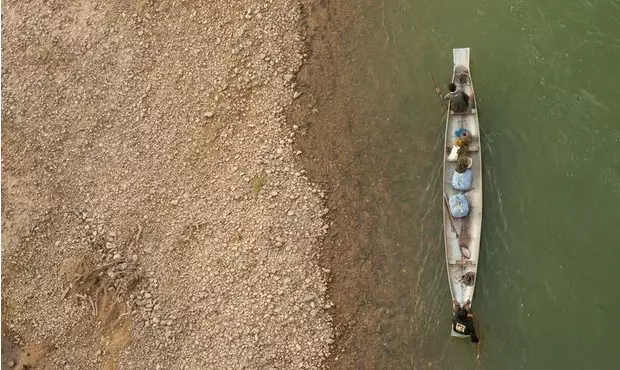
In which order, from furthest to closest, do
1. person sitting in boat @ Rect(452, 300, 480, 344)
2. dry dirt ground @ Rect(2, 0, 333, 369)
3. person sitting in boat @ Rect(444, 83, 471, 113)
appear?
dry dirt ground @ Rect(2, 0, 333, 369)
person sitting in boat @ Rect(444, 83, 471, 113)
person sitting in boat @ Rect(452, 300, 480, 344)

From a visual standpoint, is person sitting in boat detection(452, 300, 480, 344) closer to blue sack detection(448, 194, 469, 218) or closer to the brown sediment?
the brown sediment

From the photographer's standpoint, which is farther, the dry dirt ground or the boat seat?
the dry dirt ground

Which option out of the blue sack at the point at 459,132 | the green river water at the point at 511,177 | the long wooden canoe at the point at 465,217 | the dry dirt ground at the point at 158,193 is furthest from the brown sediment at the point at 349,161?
the blue sack at the point at 459,132

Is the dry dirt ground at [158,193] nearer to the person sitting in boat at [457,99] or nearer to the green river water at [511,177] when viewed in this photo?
the green river water at [511,177]

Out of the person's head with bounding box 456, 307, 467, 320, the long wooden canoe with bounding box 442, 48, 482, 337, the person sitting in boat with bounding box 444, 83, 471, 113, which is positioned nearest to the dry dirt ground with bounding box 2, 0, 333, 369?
the long wooden canoe with bounding box 442, 48, 482, 337

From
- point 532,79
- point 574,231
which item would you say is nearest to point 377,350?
point 574,231

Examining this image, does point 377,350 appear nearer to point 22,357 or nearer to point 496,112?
point 496,112
